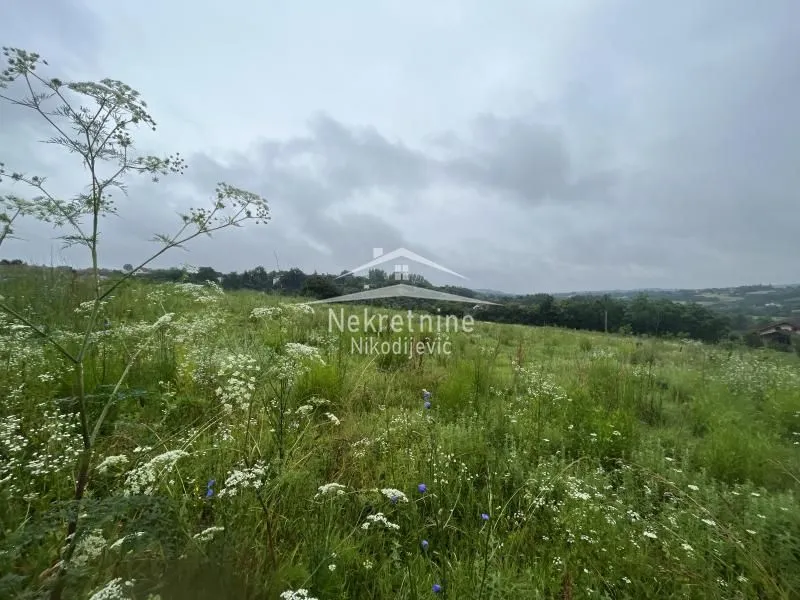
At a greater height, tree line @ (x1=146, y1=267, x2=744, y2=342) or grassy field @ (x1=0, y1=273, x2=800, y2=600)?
tree line @ (x1=146, y1=267, x2=744, y2=342)

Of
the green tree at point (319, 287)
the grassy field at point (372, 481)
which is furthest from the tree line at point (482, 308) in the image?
the grassy field at point (372, 481)

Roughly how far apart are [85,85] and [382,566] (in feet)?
9.14

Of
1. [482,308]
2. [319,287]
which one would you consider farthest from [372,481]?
[482,308]

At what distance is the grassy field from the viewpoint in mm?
1454

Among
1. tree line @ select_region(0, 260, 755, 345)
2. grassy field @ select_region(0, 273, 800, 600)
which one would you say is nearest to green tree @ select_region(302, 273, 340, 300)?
tree line @ select_region(0, 260, 755, 345)

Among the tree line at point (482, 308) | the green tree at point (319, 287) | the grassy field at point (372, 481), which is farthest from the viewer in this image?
the green tree at point (319, 287)

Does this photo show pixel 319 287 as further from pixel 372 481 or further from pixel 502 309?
pixel 502 309

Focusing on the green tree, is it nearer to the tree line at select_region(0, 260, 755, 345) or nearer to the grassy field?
the tree line at select_region(0, 260, 755, 345)

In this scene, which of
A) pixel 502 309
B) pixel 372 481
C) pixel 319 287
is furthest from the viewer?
pixel 502 309

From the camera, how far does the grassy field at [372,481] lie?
145 centimetres

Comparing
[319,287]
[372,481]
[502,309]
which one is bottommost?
[372,481]

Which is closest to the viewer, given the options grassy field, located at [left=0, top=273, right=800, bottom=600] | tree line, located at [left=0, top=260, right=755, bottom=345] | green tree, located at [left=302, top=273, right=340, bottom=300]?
grassy field, located at [left=0, top=273, right=800, bottom=600]

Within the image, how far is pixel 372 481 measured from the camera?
242 cm

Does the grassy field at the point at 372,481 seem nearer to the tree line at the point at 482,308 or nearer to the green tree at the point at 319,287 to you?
the tree line at the point at 482,308
